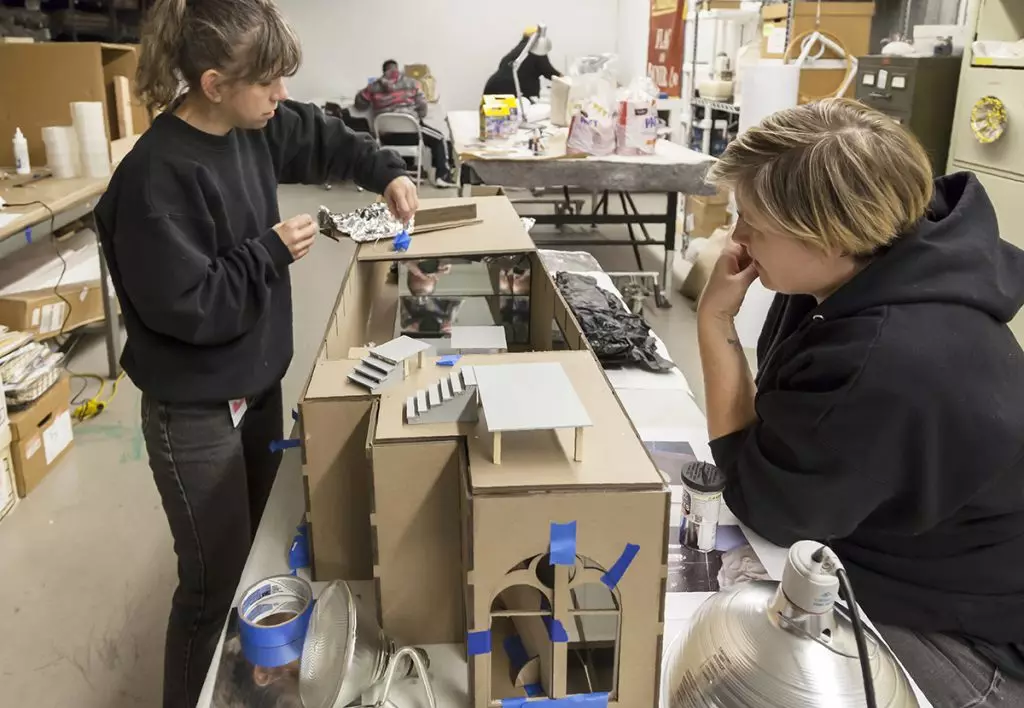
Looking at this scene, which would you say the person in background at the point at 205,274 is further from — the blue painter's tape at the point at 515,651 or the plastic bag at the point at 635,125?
the plastic bag at the point at 635,125

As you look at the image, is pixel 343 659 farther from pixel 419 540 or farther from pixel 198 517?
pixel 198 517

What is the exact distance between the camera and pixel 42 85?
3.31 m

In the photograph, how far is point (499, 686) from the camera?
850 mm

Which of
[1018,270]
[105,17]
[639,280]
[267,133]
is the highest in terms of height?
[105,17]

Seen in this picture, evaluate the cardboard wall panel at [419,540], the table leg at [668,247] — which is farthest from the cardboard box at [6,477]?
the table leg at [668,247]

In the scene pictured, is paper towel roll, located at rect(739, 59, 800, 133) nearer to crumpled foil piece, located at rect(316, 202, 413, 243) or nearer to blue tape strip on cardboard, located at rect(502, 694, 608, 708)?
crumpled foil piece, located at rect(316, 202, 413, 243)

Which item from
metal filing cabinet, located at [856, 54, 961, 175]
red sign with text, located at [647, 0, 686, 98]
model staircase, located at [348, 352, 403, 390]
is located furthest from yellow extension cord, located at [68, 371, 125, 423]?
red sign with text, located at [647, 0, 686, 98]

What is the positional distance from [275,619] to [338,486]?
0.16 meters

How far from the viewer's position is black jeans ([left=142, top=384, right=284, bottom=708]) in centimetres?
135

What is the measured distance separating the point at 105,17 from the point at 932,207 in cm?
503

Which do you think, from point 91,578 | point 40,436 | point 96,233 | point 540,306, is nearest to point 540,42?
point 96,233

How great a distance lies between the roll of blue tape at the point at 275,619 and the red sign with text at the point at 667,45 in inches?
258

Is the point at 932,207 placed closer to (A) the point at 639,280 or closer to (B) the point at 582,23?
(A) the point at 639,280

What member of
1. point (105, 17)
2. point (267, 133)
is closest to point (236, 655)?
point (267, 133)
